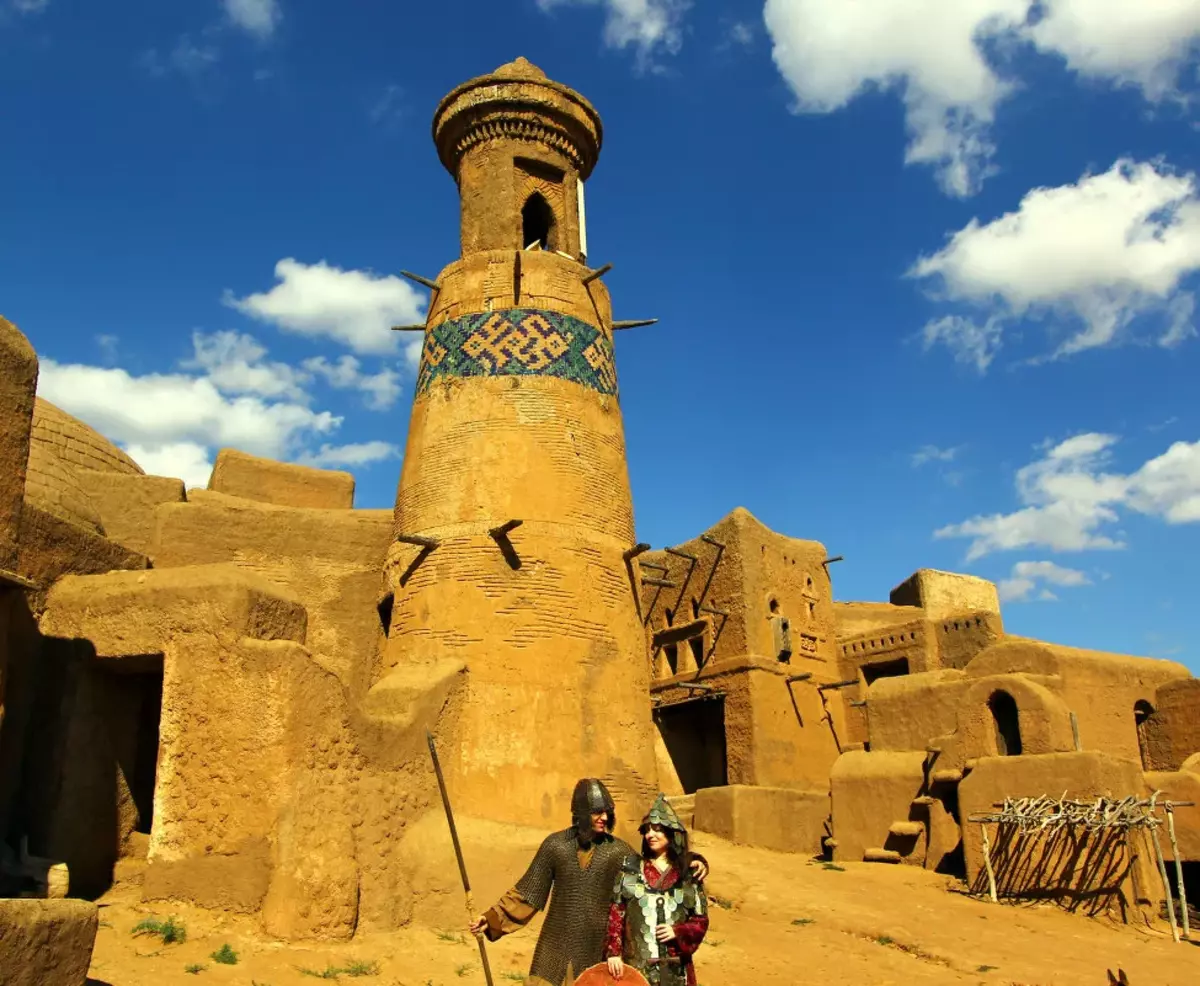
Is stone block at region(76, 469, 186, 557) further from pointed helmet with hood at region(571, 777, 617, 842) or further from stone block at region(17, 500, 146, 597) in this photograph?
pointed helmet with hood at region(571, 777, 617, 842)

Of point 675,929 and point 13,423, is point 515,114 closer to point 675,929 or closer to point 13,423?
point 13,423

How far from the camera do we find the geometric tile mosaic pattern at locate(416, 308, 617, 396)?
13.5 meters

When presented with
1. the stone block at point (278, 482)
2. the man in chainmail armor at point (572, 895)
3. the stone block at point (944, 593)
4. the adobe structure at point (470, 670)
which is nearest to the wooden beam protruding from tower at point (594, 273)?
the adobe structure at point (470, 670)

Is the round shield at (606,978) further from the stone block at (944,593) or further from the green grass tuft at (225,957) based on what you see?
the stone block at (944,593)

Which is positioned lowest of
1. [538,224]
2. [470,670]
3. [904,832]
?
[904,832]

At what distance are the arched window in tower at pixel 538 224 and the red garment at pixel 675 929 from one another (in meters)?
11.5

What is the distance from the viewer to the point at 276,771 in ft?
29.2

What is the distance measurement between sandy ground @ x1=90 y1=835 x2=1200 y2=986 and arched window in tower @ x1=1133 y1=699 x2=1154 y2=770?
24.1ft

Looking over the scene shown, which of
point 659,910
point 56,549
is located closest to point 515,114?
point 56,549

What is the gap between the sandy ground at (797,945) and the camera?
7938 mm

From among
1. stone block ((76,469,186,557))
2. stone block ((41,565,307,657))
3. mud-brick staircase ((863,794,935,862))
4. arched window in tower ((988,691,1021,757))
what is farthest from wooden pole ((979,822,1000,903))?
stone block ((76,469,186,557))

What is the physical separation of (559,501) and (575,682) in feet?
7.15

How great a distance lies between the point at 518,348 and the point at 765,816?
8.36 m

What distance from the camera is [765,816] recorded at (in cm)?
1675
